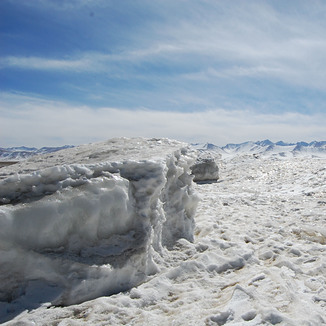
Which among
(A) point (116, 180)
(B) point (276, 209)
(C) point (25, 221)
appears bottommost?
(B) point (276, 209)

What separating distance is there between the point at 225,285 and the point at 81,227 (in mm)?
1930

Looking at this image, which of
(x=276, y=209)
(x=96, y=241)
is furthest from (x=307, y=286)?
(x=276, y=209)

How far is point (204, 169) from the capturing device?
55.5ft

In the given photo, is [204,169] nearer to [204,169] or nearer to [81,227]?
[204,169]

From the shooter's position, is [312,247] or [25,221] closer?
[25,221]

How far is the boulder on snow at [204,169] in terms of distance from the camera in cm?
1691

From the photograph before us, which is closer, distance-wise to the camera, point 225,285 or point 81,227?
point 81,227

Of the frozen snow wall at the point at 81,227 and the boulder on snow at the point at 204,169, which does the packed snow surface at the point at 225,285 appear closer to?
the frozen snow wall at the point at 81,227

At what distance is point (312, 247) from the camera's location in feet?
17.5

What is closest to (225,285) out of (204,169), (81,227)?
(81,227)

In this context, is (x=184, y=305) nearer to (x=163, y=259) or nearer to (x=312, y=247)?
(x=163, y=259)

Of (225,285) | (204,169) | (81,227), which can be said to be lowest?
(225,285)

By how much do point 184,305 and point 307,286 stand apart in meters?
1.64

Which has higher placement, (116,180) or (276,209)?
(116,180)
